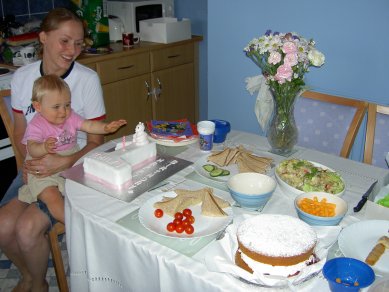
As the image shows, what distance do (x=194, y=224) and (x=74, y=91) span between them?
1087 millimetres

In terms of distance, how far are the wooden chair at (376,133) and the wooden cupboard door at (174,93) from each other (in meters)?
2.03

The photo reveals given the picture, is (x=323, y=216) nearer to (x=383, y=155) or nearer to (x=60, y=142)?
(x=383, y=155)

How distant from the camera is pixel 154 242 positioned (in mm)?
1145

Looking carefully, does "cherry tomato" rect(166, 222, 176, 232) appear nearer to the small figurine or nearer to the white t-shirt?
the small figurine

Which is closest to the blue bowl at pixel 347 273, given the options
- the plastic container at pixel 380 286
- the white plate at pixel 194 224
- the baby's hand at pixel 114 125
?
the plastic container at pixel 380 286

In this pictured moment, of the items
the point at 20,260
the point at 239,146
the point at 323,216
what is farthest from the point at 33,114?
the point at 323,216

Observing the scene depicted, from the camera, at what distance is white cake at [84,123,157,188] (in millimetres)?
1416

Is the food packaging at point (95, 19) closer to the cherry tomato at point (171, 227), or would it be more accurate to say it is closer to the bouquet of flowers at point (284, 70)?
the bouquet of flowers at point (284, 70)

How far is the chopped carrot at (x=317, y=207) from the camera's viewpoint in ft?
3.98

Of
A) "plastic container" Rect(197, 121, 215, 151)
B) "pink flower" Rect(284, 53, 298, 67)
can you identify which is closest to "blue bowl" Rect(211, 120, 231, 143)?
"plastic container" Rect(197, 121, 215, 151)

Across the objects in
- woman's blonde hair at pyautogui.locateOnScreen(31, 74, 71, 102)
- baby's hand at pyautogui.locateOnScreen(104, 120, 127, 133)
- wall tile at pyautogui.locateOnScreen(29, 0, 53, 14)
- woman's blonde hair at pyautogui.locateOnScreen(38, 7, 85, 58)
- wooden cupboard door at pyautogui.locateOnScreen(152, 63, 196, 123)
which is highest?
wall tile at pyautogui.locateOnScreen(29, 0, 53, 14)

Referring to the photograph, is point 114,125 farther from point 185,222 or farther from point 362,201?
point 362,201

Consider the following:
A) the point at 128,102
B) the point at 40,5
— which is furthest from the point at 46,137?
the point at 40,5

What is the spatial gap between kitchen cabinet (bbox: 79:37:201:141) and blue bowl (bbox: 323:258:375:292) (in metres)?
2.38
